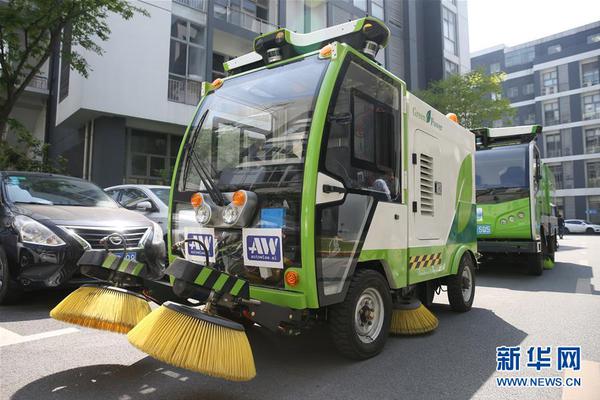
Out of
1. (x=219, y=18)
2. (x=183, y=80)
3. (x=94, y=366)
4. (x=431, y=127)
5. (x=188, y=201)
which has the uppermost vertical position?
(x=219, y=18)

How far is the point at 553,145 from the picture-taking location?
154 feet

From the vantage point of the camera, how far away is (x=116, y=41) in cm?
1520

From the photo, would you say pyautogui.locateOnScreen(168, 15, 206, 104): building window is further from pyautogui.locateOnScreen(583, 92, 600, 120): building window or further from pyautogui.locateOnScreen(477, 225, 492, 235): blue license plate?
pyautogui.locateOnScreen(583, 92, 600, 120): building window

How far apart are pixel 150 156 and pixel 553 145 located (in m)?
43.8

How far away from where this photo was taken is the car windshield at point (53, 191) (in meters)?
5.77

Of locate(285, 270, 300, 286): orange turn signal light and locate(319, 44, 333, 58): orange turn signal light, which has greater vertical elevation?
locate(319, 44, 333, 58): orange turn signal light

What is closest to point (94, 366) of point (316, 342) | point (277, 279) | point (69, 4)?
point (277, 279)

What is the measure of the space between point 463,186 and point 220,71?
15.6 meters

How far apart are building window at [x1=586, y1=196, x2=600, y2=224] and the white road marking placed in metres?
49.4

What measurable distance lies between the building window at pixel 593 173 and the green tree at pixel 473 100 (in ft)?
92.0

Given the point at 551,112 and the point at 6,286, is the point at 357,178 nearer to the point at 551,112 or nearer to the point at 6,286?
the point at 6,286

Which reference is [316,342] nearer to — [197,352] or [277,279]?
[277,279]

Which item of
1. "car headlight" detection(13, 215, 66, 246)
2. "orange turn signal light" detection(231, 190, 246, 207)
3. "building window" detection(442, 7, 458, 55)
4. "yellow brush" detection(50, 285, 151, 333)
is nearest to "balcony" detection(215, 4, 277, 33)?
"building window" detection(442, 7, 458, 55)

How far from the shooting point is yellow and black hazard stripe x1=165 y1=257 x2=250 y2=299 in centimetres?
286
